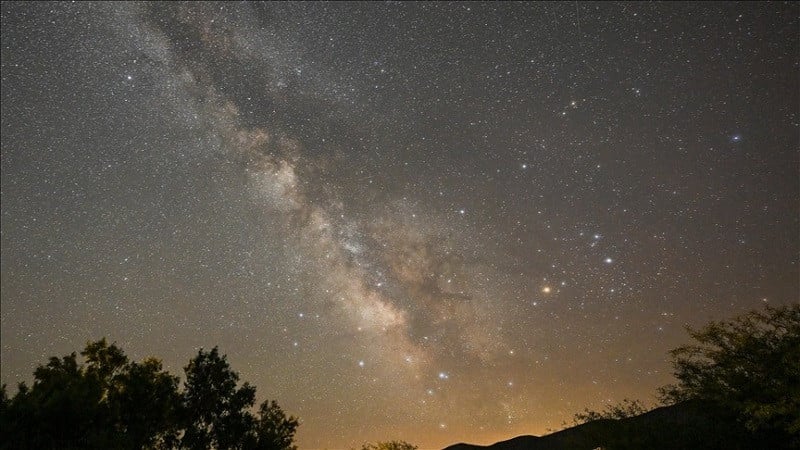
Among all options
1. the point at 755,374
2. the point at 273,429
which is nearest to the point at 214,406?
the point at 273,429

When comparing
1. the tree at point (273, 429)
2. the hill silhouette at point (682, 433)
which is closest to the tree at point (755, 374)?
the hill silhouette at point (682, 433)

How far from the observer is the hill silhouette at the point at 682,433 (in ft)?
84.2

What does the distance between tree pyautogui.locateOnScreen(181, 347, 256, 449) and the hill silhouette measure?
24625 mm

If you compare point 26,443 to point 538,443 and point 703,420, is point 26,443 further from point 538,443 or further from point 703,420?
point 538,443

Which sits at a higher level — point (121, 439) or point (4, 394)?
point (4, 394)

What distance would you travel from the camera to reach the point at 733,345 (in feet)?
83.9

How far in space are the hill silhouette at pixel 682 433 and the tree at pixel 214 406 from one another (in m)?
24.6

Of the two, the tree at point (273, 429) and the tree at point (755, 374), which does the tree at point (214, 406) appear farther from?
the tree at point (755, 374)

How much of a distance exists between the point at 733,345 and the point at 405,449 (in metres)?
44.5

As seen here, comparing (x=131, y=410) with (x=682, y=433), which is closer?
(x=131, y=410)

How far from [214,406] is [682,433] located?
30936 mm

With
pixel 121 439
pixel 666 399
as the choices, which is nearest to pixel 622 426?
pixel 666 399

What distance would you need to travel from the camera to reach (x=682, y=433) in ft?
98.8

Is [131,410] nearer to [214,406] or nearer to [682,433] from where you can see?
[214,406]
